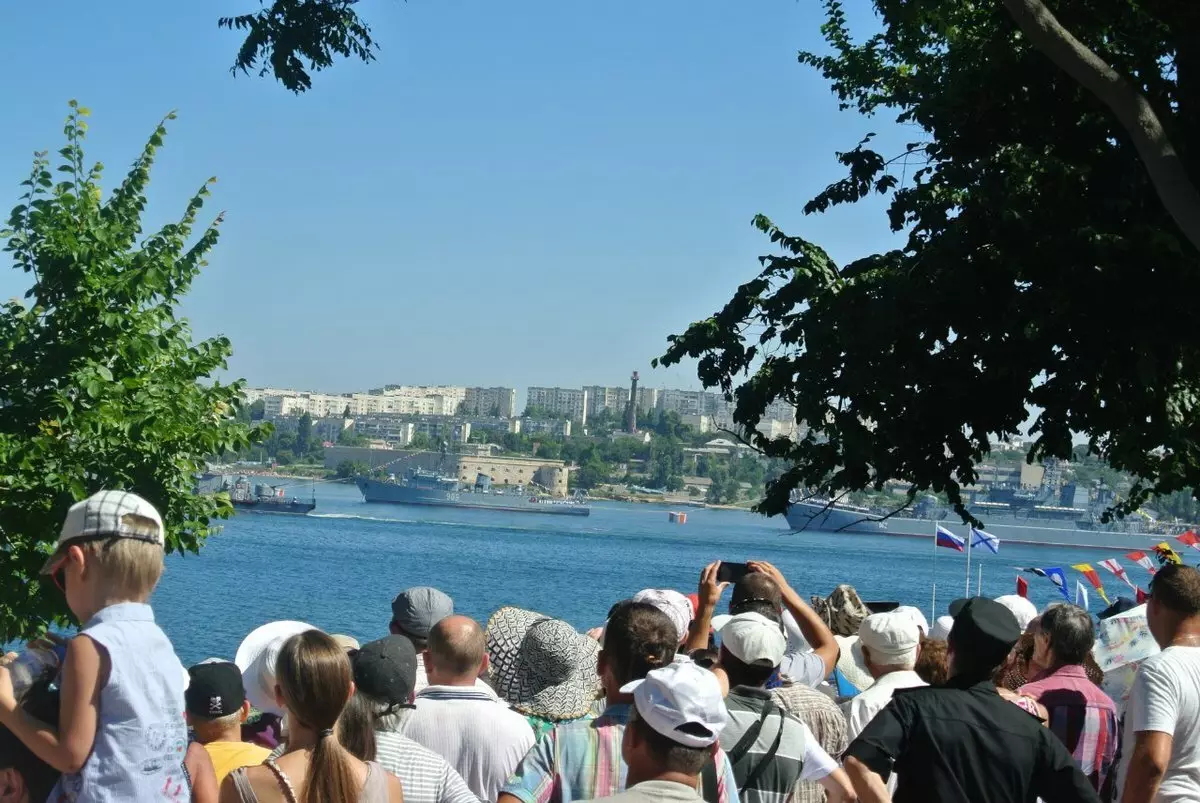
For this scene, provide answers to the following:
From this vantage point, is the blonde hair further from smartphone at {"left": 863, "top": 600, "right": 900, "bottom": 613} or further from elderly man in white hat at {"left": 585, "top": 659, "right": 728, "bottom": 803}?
smartphone at {"left": 863, "top": 600, "right": 900, "bottom": 613}

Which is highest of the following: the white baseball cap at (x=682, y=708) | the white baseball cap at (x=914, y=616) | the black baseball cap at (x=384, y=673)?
the white baseball cap at (x=914, y=616)

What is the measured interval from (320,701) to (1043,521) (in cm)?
14025

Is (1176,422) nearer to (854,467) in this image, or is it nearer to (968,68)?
(854,467)

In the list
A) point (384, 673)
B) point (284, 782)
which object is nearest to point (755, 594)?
point (384, 673)

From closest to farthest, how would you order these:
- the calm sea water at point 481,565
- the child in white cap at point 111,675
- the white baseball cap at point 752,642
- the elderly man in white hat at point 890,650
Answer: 1. the child in white cap at point 111,675
2. the white baseball cap at point 752,642
3. the elderly man in white hat at point 890,650
4. the calm sea water at point 481,565

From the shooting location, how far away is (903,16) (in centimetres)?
818

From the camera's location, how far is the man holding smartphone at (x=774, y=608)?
522cm

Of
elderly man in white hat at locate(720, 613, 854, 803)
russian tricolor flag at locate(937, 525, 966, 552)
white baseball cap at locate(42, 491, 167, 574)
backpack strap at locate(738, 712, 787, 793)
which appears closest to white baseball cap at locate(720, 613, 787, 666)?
elderly man in white hat at locate(720, 613, 854, 803)

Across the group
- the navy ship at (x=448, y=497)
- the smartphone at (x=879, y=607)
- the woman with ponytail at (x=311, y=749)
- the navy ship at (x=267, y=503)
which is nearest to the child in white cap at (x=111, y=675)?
the woman with ponytail at (x=311, y=749)

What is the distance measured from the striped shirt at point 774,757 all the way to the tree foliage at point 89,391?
280 inches

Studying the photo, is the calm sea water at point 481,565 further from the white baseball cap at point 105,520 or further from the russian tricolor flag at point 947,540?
the white baseball cap at point 105,520

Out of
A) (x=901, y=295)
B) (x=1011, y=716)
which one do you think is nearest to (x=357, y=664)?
(x=1011, y=716)

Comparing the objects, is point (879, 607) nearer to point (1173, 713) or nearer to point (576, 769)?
point (1173, 713)

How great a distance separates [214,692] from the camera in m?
3.92
